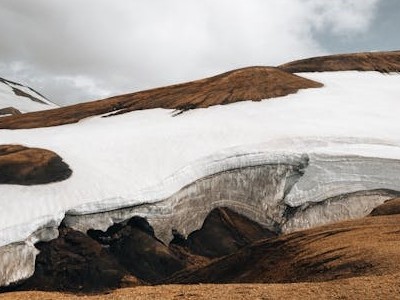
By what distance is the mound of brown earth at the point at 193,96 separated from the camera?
53.5 metres

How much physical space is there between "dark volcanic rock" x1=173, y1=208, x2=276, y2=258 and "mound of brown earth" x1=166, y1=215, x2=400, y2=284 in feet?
16.8

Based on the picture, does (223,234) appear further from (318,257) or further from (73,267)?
(318,257)

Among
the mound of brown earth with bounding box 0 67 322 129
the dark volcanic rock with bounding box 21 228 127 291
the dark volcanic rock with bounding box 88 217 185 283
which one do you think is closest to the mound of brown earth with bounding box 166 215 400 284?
the dark volcanic rock with bounding box 88 217 185 283

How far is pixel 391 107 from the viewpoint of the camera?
2090 inches

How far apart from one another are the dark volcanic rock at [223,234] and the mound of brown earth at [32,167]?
926 cm

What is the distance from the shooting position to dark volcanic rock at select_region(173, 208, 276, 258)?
34.4m

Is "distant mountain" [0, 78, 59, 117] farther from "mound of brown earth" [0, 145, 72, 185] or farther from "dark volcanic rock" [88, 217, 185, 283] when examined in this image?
"dark volcanic rock" [88, 217, 185, 283]

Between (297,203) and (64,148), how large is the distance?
16862 mm

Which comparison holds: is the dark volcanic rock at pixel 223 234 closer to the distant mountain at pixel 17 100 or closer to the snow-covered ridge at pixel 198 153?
the snow-covered ridge at pixel 198 153

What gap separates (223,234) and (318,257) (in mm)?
14196

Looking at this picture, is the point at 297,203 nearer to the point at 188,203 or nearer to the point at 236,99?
the point at 188,203

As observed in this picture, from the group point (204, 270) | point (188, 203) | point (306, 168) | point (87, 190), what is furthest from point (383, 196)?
point (87, 190)

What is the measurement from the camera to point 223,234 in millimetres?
35281

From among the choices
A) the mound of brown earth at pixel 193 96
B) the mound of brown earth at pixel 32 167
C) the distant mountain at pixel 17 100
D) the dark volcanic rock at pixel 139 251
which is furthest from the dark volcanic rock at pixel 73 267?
the distant mountain at pixel 17 100
